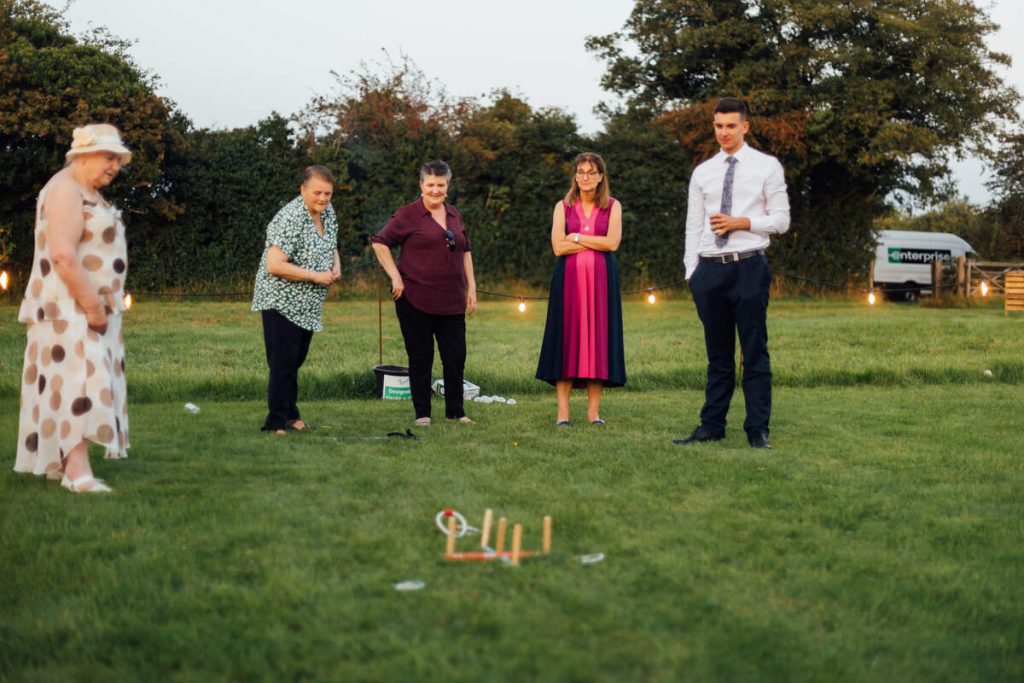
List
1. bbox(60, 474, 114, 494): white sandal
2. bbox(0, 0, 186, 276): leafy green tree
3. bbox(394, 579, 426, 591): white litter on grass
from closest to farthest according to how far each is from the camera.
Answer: bbox(394, 579, 426, 591): white litter on grass
bbox(60, 474, 114, 494): white sandal
bbox(0, 0, 186, 276): leafy green tree

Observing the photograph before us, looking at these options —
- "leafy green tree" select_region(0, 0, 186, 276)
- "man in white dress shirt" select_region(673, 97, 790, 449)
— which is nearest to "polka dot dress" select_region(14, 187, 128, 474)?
"man in white dress shirt" select_region(673, 97, 790, 449)

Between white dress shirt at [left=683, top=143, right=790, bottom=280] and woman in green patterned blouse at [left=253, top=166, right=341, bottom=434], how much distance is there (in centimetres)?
224

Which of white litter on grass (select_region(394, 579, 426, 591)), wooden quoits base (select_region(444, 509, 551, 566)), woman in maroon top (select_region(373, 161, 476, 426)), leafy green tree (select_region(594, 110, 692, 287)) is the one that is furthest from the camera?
leafy green tree (select_region(594, 110, 692, 287))

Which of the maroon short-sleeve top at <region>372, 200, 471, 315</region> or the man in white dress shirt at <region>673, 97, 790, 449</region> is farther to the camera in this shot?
the maroon short-sleeve top at <region>372, 200, 471, 315</region>

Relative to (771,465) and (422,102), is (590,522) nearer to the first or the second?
(771,465)

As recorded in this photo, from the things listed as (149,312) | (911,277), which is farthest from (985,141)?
(149,312)

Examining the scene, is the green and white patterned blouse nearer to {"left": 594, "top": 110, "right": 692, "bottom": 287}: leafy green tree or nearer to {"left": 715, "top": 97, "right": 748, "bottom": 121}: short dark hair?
{"left": 715, "top": 97, "right": 748, "bottom": 121}: short dark hair

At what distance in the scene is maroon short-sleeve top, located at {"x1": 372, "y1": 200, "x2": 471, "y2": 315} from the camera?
7.56 metres

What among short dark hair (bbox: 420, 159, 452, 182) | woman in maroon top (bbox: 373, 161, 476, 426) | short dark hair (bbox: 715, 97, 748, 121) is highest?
short dark hair (bbox: 715, 97, 748, 121)

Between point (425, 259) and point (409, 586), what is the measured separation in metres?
4.26

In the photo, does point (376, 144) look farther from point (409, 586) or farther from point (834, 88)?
point (409, 586)

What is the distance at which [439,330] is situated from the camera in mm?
7797

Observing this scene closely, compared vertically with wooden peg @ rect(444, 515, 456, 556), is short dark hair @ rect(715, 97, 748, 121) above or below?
above

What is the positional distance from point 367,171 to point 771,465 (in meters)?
20.3
